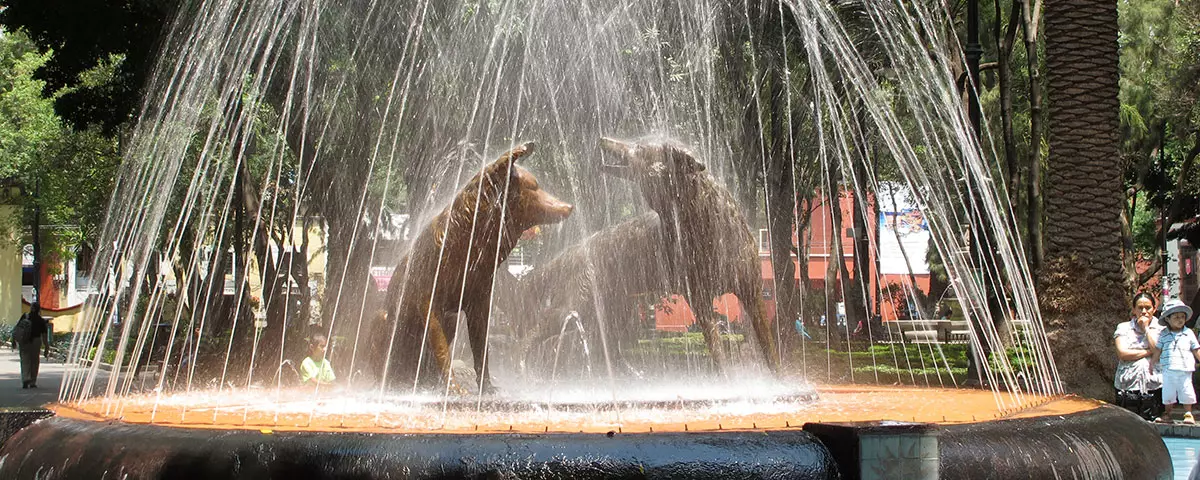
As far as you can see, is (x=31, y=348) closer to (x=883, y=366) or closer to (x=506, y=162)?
(x=883, y=366)

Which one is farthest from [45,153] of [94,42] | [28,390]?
[94,42]

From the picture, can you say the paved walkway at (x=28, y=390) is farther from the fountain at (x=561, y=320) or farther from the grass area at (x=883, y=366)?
the grass area at (x=883, y=366)

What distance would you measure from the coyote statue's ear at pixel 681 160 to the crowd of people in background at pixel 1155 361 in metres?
5.45

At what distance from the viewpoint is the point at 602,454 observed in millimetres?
5078

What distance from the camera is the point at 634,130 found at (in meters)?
11.8

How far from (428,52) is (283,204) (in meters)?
13.0

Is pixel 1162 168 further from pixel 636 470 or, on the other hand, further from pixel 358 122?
pixel 636 470

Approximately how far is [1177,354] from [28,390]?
56.3 ft

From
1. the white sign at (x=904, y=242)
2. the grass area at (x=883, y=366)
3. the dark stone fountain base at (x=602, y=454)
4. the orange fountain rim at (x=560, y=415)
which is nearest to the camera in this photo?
the dark stone fountain base at (x=602, y=454)

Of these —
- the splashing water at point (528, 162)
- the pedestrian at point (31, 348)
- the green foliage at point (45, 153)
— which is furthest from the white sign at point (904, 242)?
the pedestrian at point (31, 348)

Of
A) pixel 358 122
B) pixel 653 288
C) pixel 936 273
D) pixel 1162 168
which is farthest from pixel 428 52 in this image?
pixel 936 273

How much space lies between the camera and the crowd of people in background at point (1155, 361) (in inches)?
448

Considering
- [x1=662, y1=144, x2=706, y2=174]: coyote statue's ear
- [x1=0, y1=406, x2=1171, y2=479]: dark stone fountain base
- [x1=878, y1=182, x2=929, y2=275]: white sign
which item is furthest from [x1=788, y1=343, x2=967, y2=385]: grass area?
[x1=878, y1=182, x2=929, y2=275]: white sign

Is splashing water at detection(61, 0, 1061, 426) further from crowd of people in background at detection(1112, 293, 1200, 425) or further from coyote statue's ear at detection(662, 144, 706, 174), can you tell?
crowd of people in background at detection(1112, 293, 1200, 425)
